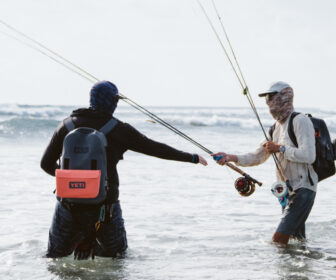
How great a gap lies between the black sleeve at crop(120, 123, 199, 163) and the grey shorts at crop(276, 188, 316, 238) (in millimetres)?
1334

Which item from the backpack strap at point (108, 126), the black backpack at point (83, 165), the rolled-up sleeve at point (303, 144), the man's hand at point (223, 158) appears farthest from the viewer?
the man's hand at point (223, 158)

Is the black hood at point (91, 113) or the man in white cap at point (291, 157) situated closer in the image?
the black hood at point (91, 113)

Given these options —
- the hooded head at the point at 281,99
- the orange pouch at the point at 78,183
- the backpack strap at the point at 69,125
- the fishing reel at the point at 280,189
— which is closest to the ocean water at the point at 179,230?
the fishing reel at the point at 280,189

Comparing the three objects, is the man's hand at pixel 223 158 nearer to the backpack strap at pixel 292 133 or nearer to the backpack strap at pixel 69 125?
the backpack strap at pixel 292 133

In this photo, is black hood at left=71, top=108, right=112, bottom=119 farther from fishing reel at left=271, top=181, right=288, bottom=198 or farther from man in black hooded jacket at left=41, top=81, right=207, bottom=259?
fishing reel at left=271, top=181, right=288, bottom=198

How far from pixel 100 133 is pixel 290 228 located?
2.27 metres

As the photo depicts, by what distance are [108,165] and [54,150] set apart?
0.46 m

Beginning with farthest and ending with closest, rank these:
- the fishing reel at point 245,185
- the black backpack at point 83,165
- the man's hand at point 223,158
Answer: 1. the fishing reel at point 245,185
2. the man's hand at point 223,158
3. the black backpack at point 83,165

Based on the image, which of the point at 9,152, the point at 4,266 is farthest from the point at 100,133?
the point at 9,152

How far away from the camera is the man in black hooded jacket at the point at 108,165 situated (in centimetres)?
387

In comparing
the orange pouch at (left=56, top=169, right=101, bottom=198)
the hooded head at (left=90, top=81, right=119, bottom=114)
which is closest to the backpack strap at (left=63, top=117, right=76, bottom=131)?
the hooded head at (left=90, top=81, right=119, bottom=114)

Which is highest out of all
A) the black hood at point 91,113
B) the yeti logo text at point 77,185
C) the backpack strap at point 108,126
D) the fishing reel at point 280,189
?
the black hood at point 91,113

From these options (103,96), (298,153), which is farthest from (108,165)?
(298,153)

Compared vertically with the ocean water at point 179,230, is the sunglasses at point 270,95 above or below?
above
